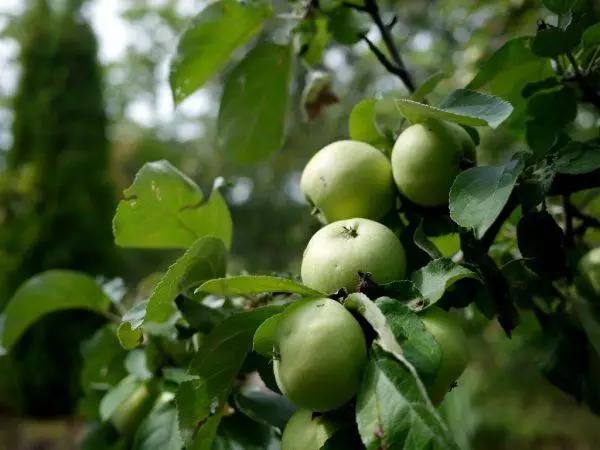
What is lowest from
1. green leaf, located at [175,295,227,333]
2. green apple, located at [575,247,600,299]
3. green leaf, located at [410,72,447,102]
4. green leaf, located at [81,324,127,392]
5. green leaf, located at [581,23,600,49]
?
green leaf, located at [81,324,127,392]

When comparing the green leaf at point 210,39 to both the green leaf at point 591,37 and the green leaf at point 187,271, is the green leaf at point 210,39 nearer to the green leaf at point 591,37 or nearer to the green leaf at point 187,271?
the green leaf at point 187,271

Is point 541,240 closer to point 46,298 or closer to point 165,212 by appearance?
point 165,212

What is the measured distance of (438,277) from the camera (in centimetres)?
48

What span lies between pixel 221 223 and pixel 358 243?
0.94 ft

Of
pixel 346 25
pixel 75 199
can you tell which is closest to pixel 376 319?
pixel 346 25

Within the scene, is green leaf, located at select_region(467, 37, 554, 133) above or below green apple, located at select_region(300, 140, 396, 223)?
above

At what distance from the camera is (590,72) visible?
68 cm

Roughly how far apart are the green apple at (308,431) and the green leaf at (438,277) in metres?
0.13

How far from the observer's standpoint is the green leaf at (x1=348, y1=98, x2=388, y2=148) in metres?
0.64

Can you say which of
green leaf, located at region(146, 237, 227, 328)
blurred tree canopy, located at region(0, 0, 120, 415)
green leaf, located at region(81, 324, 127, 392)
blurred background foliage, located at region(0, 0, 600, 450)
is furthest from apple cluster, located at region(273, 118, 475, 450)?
blurred tree canopy, located at region(0, 0, 120, 415)

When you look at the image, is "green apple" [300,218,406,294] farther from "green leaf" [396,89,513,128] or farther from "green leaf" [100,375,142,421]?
"green leaf" [100,375,142,421]

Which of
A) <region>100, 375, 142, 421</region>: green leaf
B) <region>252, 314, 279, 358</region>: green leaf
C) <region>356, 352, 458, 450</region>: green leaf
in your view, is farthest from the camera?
<region>100, 375, 142, 421</region>: green leaf

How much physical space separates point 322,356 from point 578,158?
0.31m

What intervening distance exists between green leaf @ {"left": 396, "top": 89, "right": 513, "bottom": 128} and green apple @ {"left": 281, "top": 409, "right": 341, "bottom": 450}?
271 mm
